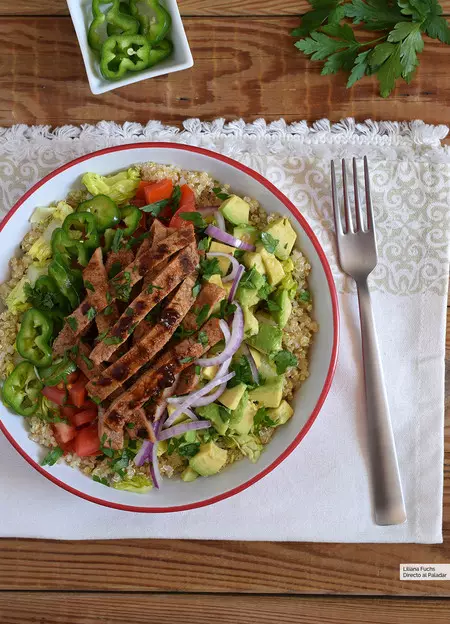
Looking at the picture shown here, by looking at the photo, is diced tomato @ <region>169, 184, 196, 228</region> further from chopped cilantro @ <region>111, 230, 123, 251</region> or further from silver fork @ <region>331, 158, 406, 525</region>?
silver fork @ <region>331, 158, 406, 525</region>

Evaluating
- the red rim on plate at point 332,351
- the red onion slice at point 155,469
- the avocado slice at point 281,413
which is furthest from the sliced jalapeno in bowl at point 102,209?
the avocado slice at point 281,413

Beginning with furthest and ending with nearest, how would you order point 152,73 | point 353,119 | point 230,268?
point 353,119 → point 152,73 → point 230,268

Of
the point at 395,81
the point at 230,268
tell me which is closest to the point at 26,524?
the point at 230,268

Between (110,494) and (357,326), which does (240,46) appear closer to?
(357,326)

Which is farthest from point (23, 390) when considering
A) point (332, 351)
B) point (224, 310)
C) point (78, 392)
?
point (332, 351)

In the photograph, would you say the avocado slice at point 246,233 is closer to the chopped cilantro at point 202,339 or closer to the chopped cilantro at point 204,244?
the chopped cilantro at point 204,244

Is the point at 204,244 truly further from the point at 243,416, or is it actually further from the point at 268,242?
the point at 243,416
